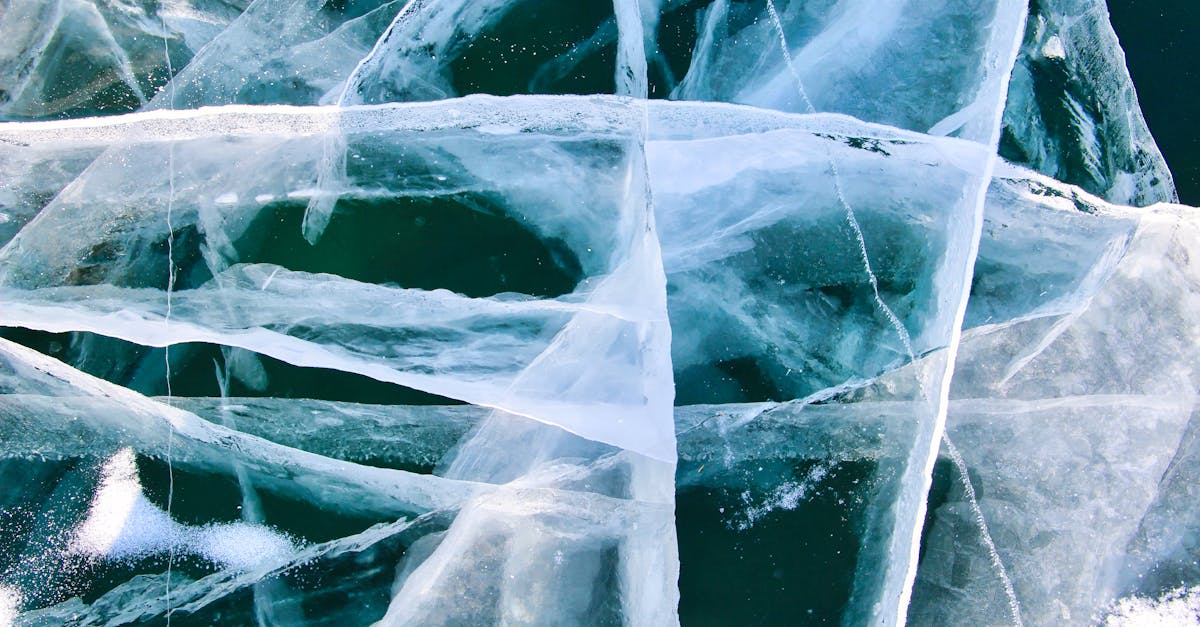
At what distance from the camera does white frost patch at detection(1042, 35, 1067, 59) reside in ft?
4.35

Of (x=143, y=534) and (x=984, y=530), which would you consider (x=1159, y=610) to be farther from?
(x=143, y=534)

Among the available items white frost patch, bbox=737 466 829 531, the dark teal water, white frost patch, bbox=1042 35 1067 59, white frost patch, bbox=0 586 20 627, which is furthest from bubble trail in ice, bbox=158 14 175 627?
the dark teal water

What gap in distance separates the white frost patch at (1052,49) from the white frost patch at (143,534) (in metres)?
1.51

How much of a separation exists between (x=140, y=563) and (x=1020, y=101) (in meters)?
1.65

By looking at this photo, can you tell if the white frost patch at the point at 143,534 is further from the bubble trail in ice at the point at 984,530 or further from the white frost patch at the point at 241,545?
the bubble trail in ice at the point at 984,530

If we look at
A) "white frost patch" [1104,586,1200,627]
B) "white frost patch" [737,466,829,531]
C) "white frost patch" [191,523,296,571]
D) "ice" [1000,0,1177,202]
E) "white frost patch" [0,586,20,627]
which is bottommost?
"white frost patch" [0,586,20,627]

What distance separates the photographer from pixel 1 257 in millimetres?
1201

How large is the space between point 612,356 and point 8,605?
3.23ft

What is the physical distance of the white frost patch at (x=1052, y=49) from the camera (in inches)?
52.2

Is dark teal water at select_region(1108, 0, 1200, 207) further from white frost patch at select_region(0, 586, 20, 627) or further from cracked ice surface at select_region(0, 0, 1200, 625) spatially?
white frost patch at select_region(0, 586, 20, 627)

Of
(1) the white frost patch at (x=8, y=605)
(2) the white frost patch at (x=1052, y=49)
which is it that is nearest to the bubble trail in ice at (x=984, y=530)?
(2) the white frost patch at (x=1052, y=49)

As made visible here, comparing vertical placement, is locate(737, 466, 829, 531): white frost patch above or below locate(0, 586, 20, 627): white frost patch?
above

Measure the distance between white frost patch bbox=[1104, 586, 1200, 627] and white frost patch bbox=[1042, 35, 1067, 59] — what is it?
0.88m

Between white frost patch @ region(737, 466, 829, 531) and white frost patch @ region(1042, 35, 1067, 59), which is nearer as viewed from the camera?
white frost patch @ region(737, 466, 829, 531)
